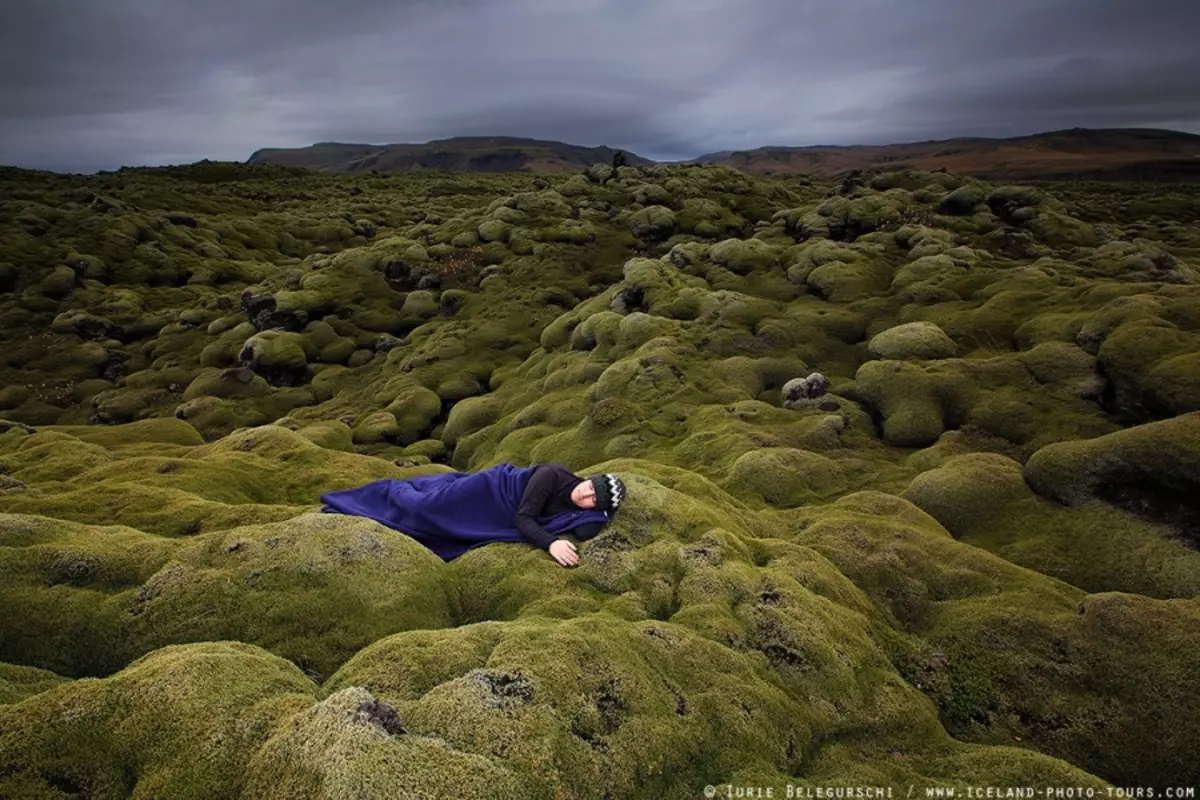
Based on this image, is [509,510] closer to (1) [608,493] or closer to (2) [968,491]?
(1) [608,493]

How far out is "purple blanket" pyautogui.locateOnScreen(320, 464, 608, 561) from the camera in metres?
12.2

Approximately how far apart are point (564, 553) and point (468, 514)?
2.55 meters

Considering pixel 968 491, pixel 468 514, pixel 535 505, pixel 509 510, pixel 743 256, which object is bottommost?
pixel 968 491

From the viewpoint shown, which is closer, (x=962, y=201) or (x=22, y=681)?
(x=22, y=681)

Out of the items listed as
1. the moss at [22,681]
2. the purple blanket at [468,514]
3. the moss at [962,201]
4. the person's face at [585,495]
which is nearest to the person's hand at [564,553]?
the purple blanket at [468,514]

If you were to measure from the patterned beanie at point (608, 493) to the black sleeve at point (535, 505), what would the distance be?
915 millimetres

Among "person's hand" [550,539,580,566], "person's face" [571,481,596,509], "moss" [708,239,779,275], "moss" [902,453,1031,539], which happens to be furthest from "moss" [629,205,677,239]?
"person's hand" [550,539,580,566]

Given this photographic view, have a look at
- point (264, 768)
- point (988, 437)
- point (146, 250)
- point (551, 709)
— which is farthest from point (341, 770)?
point (146, 250)

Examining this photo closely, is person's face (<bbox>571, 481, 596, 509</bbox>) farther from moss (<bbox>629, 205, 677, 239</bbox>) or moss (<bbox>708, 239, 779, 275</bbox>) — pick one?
moss (<bbox>629, 205, 677, 239</bbox>)

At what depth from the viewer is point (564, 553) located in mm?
11188

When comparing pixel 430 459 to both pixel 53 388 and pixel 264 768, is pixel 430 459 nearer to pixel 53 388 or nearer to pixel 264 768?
pixel 264 768

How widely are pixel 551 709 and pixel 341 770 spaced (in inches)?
93.9

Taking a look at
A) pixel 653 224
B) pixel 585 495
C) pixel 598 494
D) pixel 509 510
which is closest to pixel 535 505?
pixel 509 510

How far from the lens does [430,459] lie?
104ft
